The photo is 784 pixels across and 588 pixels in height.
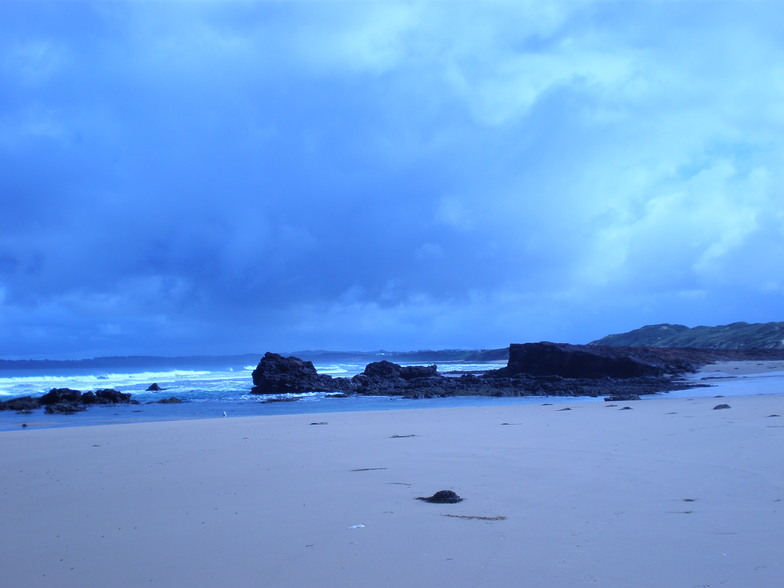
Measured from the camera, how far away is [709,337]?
3194 inches

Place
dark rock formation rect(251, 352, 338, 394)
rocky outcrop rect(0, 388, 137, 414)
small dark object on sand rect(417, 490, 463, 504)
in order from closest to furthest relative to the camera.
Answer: small dark object on sand rect(417, 490, 463, 504) < rocky outcrop rect(0, 388, 137, 414) < dark rock formation rect(251, 352, 338, 394)

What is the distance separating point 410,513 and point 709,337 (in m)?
86.9

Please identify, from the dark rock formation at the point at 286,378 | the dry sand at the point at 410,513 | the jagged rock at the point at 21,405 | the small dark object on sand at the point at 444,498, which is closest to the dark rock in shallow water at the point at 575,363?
the dark rock formation at the point at 286,378

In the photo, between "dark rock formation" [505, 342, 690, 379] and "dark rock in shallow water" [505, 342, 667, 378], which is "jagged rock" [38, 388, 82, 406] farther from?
"dark rock in shallow water" [505, 342, 667, 378]

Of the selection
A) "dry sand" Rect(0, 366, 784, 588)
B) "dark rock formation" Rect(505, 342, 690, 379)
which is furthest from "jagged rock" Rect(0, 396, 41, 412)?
"dark rock formation" Rect(505, 342, 690, 379)

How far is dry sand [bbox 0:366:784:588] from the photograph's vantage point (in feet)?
13.4

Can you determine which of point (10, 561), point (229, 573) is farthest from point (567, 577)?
point (10, 561)

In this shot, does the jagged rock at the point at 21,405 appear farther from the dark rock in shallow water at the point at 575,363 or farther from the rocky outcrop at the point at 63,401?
the dark rock in shallow water at the point at 575,363

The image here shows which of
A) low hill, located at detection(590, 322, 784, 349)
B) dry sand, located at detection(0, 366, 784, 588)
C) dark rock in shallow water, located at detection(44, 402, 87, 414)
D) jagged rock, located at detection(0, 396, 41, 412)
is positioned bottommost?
dry sand, located at detection(0, 366, 784, 588)

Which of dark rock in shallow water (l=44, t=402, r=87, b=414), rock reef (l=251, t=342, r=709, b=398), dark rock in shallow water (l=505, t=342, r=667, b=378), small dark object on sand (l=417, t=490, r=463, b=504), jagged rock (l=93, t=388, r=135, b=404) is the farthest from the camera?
dark rock in shallow water (l=505, t=342, r=667, b=378)

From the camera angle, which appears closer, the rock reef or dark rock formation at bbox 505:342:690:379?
the rock reef

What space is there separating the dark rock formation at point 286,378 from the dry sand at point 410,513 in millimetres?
25048

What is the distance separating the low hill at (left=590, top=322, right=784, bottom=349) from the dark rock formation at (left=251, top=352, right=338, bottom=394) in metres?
47.7

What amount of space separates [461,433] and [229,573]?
816 centimetres
